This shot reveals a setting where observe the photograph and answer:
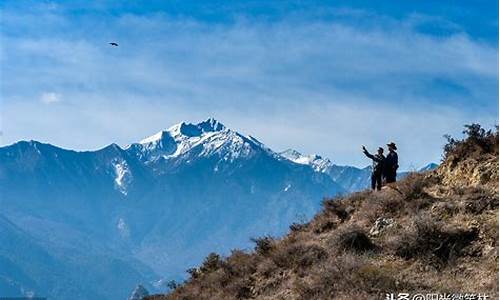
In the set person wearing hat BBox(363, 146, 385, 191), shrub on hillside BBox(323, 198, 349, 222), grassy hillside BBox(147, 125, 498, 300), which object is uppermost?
person wearing hat BBox(363, 146, 385, 191)

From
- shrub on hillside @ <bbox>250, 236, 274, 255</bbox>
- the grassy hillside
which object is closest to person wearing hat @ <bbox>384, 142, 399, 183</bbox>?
the grassy hillside

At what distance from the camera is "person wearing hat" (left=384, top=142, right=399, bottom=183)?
25219 mm

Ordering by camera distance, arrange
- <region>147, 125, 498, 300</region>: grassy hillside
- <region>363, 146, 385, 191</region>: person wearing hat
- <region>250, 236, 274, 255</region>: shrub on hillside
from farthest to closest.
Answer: <region>363, 146, 385, 191</region>: person wearing hat, <region>250, 236, 274, 255</region>: shrub on hillside, <region>147, 125, 498, 300</region>: grassy hillside

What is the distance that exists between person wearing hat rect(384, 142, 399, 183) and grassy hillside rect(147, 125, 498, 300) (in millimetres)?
1778

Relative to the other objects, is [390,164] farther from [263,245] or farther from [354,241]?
[354,241]

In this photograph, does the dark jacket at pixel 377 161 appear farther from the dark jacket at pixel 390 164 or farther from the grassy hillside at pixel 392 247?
the grassy hillside at pixel 392 247

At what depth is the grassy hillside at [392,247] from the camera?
1617 centimetres

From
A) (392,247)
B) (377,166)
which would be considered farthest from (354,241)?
(377,166)

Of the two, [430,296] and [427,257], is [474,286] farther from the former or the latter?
[427,257]

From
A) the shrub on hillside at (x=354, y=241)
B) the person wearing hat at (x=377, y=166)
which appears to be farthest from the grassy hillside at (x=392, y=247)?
the person wearing hat at (x=377, y=166)

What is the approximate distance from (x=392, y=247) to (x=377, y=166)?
7.24m

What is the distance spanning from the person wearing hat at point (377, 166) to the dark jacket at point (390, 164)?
18 cm

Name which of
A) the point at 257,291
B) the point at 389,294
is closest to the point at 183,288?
the point at 257,291

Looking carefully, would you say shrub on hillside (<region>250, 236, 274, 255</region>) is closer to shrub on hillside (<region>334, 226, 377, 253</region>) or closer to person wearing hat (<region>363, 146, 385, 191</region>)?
shrub on hillside (<region>334, 226, 377, 253</region>)
